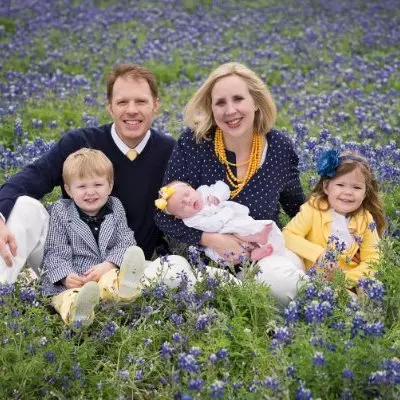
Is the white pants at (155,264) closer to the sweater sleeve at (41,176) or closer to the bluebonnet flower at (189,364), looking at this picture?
the sweater sleeve at (41,176)

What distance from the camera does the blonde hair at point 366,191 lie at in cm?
479

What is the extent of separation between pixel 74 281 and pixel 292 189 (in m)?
1.62

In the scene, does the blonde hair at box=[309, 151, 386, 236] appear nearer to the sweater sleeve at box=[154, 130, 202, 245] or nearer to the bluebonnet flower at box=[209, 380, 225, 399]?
the sweater sleeve at box=[154, 130, 202, 245]

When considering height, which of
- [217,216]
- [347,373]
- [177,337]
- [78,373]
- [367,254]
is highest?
[217,216]

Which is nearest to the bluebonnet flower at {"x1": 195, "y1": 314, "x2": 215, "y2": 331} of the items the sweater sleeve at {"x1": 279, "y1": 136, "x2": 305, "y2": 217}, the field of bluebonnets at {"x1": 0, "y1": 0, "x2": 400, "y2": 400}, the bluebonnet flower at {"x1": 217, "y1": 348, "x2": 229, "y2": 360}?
the field of bluebonnets at {"x1": 0, "y1": 0, "x2": 400, "y2": 400}

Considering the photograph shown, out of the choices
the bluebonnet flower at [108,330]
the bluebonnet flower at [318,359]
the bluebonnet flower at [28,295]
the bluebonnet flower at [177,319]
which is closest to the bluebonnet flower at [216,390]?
the bluebonnet flower at [318,359]

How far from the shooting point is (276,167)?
5016 mm

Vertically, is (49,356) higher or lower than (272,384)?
lower

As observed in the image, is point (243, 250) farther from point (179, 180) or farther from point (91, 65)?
point (91, 65)

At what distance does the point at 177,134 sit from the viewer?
7.48m

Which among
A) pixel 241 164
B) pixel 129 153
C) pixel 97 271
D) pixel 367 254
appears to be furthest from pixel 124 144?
pixel 367 254

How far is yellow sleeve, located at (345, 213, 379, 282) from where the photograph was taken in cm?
457

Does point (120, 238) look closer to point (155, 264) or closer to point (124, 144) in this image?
point (155, 264)

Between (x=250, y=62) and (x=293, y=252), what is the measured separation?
279 inches
